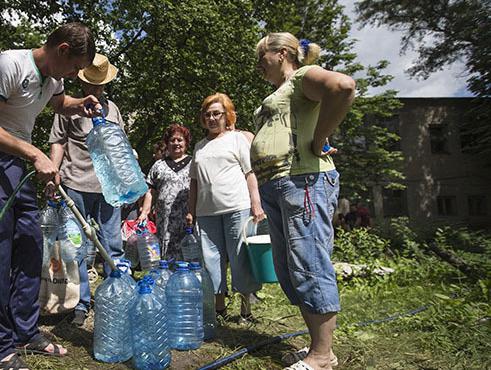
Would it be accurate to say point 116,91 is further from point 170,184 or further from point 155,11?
point 170,184

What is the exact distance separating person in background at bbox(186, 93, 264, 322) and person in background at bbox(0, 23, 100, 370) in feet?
4.00

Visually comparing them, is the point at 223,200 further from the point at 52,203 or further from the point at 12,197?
the point at 12,197

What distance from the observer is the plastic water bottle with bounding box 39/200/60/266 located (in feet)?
9.53

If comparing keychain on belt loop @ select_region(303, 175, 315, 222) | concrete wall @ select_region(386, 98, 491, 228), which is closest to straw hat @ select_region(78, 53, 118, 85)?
keychain on belt loop @ select_region(303, 175, 315, 222)

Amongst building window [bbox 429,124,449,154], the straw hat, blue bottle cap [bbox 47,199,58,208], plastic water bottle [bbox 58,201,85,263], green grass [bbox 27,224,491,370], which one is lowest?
green grass [bbox 27,224,491,370]

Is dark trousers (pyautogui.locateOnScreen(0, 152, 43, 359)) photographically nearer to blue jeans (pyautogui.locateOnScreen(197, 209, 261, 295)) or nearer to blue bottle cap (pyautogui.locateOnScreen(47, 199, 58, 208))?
blue bottle cap (pyautogui.locateOnScreen(47, 199, 58, 208))

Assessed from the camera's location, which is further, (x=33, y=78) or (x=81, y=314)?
(x=81, y=314)

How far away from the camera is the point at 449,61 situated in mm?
18109

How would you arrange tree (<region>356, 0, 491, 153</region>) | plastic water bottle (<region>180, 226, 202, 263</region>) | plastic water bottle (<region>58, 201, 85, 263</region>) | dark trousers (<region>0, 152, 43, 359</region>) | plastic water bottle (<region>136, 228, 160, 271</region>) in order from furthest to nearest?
tree (<region>356, 0, 491, 153</region>) → plastic water bottle (<region>136, 228, 160, 271</region>) → plastic water bottle (<region>180, 226, 202, 263</region>) → plastic water bottle (<region>58, 201, 85, 263</region>) → dark trousers (<region>0, 152, 43, 359</region>)

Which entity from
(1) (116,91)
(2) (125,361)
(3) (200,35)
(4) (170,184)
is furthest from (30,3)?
(2) (125,361)

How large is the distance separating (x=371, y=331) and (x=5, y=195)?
2741mm

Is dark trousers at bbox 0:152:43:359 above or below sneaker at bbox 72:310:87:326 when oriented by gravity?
above

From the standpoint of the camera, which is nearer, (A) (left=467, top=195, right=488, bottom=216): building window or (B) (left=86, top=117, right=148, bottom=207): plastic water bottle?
(B) (left=86, top=117, right=148, bottom=207): plastic water bottle

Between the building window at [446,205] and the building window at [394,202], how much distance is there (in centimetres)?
200
